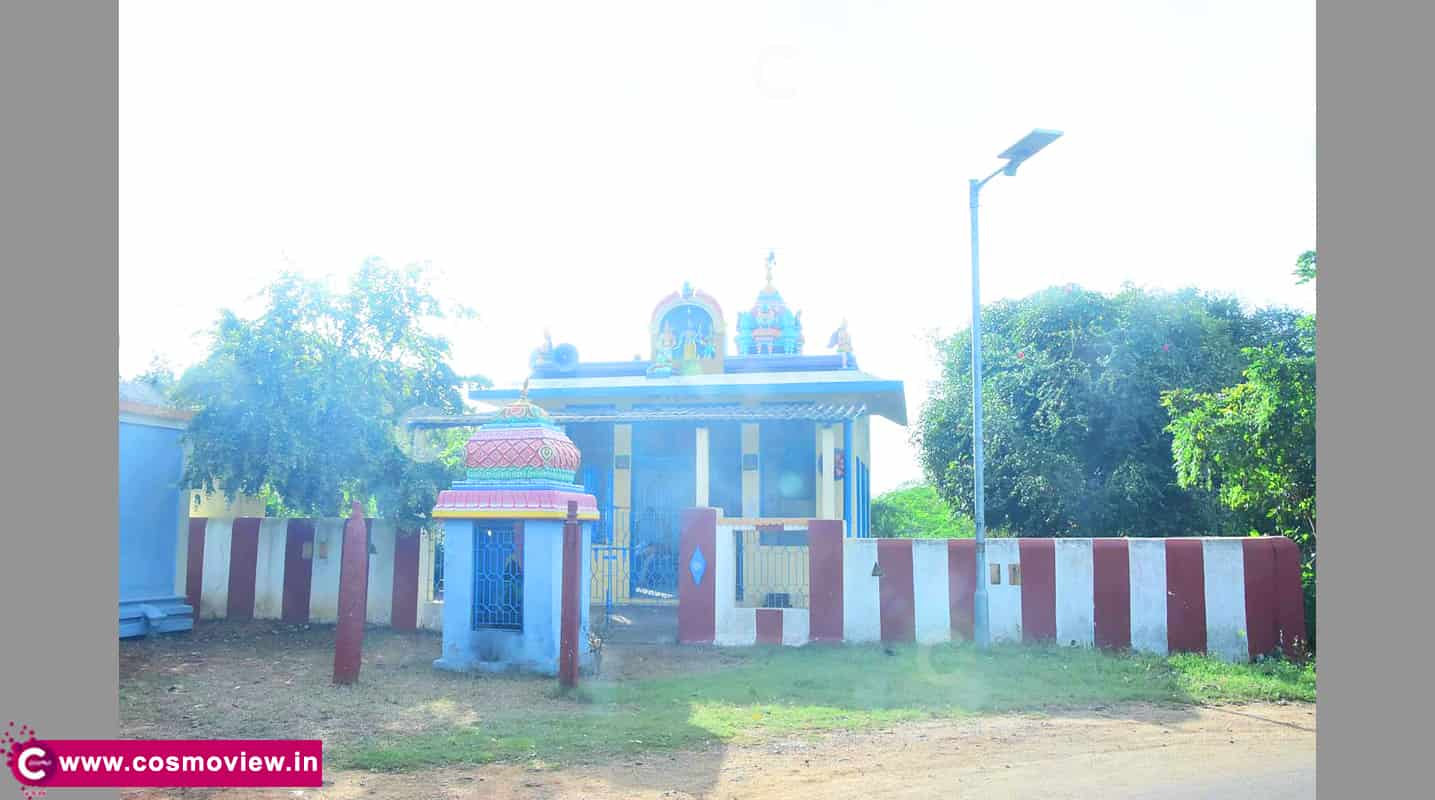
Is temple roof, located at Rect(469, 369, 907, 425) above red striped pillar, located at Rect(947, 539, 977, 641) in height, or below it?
above

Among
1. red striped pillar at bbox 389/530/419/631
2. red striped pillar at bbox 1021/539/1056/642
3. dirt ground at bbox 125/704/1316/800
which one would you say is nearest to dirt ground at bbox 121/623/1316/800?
dirt ground at bbox 125/704/1316/800

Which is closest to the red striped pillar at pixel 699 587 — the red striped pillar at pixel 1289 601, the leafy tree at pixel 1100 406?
the red striped pillar at pixel 1289 601

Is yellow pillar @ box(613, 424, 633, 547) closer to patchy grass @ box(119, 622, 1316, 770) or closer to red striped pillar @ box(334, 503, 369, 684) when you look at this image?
patchy grass @ box(119, 622, 1316, 770)

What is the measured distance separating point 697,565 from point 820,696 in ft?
12.1

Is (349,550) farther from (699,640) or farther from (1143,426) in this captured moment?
(1143,426)

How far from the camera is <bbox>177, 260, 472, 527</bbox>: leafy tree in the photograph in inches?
512

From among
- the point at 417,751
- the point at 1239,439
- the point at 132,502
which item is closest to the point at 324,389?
the point at 132,502

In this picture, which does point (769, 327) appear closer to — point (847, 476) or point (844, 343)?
point (844, 343)

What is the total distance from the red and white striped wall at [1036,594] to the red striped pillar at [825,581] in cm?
1

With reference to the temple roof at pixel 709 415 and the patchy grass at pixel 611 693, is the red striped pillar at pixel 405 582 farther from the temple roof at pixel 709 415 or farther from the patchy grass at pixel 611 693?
the temple roof at pixel 709 415

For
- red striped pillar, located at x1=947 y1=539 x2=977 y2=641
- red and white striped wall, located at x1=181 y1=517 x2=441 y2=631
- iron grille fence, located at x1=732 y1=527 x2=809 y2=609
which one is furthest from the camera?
iron grille fence, located at x1=732 y1=527 x2=809 y2=609

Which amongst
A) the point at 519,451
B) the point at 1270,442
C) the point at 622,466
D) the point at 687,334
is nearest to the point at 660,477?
the point at 622,466

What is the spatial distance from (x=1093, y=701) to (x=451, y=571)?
690cm

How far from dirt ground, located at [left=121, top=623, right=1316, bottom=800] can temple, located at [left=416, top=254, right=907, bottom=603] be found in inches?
230
